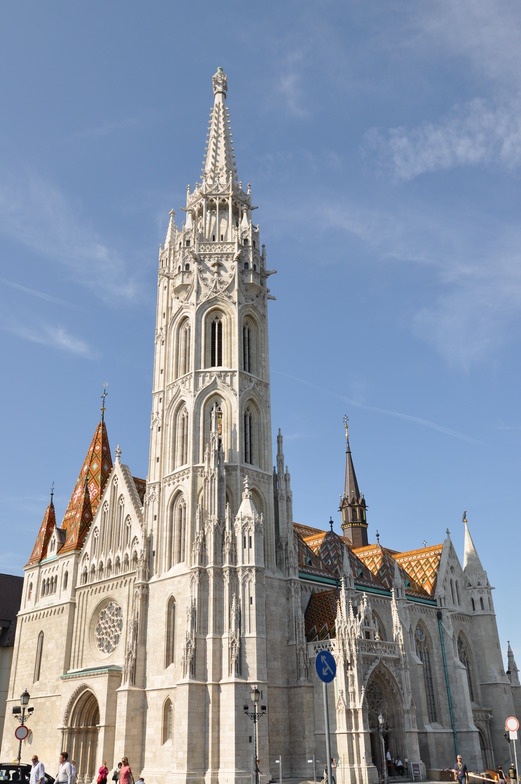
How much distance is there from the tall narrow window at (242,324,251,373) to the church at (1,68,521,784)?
126 mm

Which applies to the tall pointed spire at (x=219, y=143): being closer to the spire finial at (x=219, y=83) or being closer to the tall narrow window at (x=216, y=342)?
the spire finial at (x=219, y=83)

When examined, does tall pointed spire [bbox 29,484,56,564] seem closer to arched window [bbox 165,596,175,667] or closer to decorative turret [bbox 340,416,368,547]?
arched window [bbox 165,596,175,667]

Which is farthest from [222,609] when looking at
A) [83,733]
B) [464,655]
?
[464,655]

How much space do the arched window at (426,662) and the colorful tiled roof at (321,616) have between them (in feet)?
29.9

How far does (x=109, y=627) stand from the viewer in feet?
128

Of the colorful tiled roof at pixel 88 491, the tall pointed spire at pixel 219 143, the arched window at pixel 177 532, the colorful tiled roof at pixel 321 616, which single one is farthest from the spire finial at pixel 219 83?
the colorful tiled roof at pixel 321 616

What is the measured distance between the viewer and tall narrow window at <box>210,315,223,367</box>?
40438 millimetres

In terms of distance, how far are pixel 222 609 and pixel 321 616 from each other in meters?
6.21

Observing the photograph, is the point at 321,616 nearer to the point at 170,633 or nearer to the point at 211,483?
the point at 170,633

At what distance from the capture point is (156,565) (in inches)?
1448

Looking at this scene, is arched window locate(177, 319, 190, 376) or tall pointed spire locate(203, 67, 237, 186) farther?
tall pointed spire locate(203, 67, 237, 186)

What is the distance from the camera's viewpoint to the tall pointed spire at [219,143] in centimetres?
4734

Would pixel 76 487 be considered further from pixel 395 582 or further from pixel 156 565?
pixel 395 582

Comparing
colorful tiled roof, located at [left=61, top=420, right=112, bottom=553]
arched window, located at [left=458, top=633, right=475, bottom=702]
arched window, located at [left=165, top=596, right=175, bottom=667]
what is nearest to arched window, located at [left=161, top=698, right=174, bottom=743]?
arched window, located at [left=165, top=596, right=175, bottom=667]
